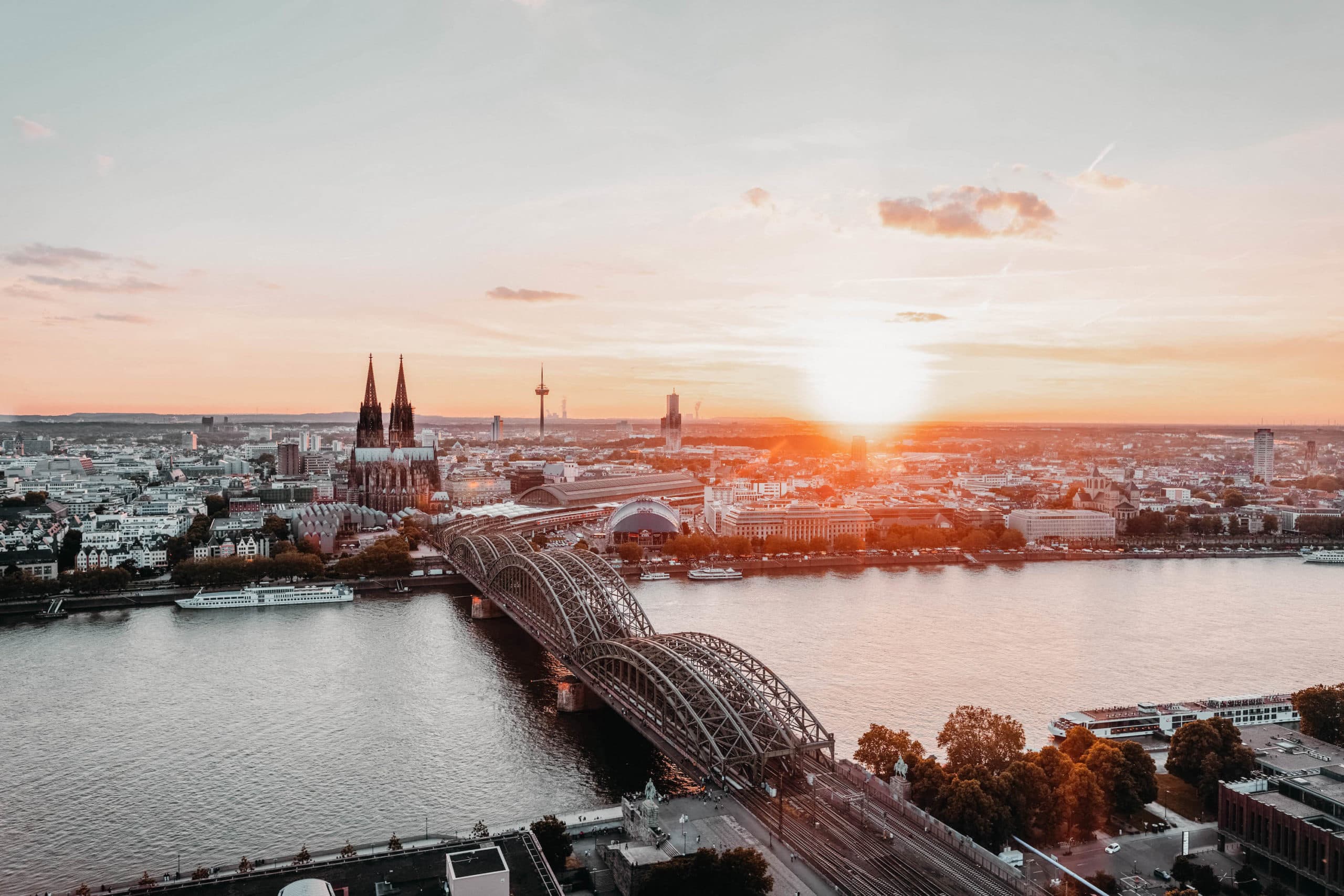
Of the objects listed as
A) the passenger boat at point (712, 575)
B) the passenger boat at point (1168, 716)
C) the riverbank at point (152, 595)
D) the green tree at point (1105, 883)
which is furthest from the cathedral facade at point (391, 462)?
the green tree at point (1105, 883)

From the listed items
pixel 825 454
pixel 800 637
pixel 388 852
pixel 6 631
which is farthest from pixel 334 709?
pixel 825 454

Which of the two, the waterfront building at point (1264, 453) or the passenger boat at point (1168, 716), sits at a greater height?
the waterfront building at point (1264, 453)

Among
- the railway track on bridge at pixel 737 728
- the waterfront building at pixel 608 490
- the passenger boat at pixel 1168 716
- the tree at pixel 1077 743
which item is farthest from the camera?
the waterfront building at pixel 608 490

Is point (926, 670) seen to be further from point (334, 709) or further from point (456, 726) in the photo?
point (334, 709)

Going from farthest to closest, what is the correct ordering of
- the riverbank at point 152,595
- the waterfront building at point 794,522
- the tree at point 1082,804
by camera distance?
the waterfront building at point 794,522, the riverbank at point 152,595, the tree at point 1082,804

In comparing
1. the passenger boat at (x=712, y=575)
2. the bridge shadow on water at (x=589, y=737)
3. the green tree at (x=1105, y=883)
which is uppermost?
the green tree at (x=1105, y=883)

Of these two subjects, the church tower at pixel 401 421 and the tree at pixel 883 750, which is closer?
the tree at pixel 883 750

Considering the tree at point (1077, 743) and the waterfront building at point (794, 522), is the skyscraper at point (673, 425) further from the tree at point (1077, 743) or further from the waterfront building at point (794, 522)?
the tree at point (1077, 743)
